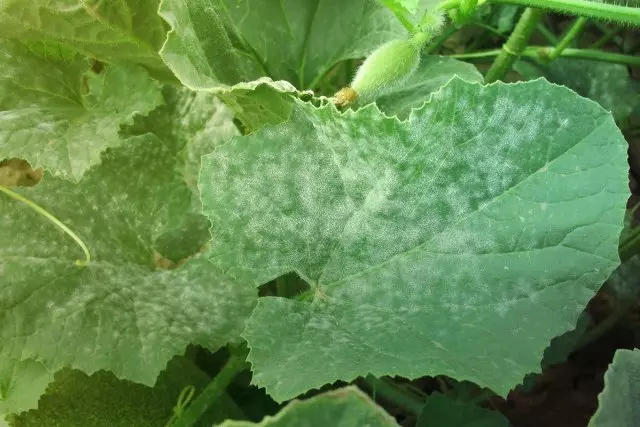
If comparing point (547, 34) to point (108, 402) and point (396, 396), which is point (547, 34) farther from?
point (108, 402)

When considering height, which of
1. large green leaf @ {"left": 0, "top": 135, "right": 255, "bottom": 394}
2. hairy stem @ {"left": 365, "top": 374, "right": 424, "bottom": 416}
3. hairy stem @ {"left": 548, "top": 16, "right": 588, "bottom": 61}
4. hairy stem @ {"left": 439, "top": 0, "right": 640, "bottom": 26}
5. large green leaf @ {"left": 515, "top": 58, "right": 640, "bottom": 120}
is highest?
hairy stem @ {"left": 439, "top": 0, "right": 640, "bottom": 26}

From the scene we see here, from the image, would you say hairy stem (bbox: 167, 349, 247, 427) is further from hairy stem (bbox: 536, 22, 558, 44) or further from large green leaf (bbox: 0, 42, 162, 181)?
hairy stem (bbox: 536, 22, 558, 44)

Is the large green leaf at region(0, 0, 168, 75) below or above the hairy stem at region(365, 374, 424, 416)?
above

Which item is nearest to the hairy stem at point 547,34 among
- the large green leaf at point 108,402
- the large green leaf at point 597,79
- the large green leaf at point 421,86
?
the large green leaf at point 597,79

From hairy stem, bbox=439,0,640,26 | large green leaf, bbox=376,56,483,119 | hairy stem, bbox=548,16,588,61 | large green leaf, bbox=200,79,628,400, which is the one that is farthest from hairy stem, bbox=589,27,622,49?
large green leaf, bbox=200,79,628,400

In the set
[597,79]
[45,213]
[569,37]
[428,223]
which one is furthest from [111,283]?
[597,79]

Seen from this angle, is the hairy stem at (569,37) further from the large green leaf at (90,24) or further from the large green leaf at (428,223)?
the large green leaf at (90,24)
